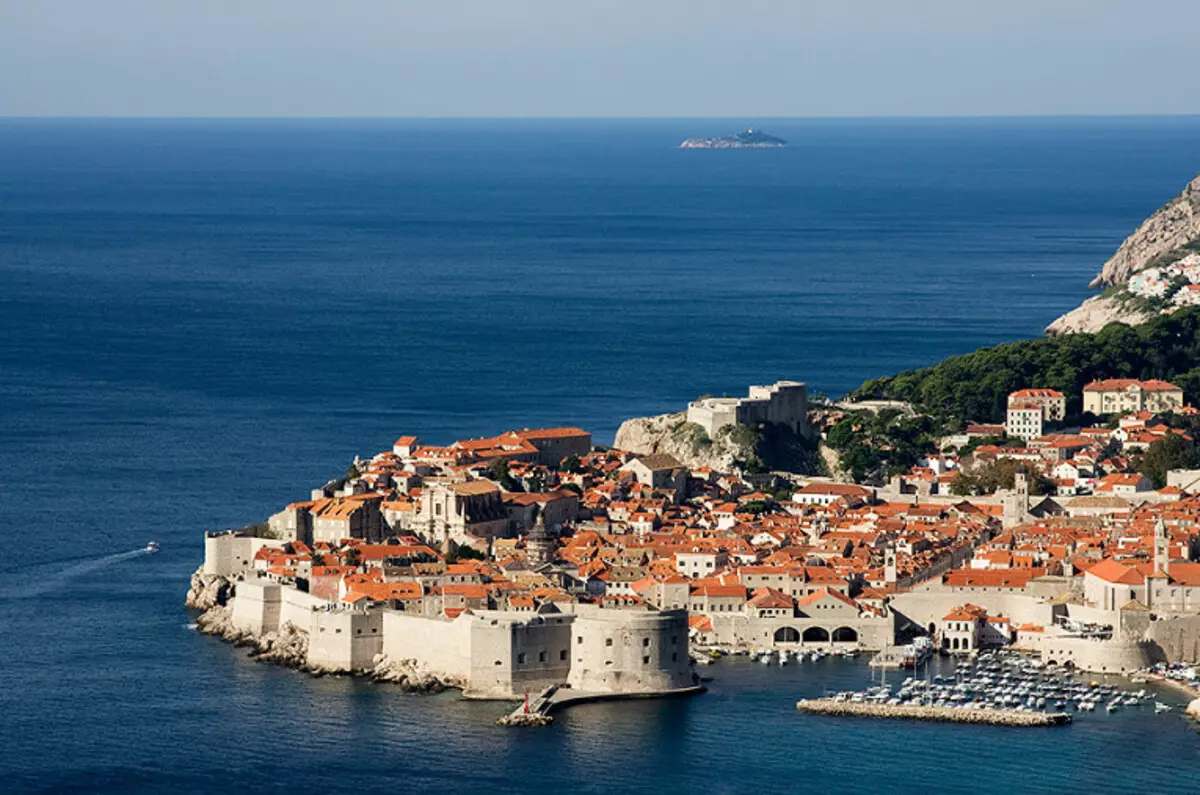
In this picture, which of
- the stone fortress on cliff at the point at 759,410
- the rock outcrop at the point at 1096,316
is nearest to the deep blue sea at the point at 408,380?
the rock outcrop at the point at 1096,316

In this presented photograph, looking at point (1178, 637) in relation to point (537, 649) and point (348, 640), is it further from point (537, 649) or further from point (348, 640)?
point (348, 640)

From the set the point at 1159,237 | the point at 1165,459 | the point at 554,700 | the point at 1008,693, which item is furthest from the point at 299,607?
the point at 1159,237

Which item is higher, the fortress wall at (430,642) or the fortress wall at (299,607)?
the fortress wall at (299,607)

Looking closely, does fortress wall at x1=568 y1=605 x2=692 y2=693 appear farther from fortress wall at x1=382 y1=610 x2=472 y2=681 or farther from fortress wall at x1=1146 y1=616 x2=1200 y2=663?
fortress wall at x1=1146 y1=616 x2=1200 y2=663

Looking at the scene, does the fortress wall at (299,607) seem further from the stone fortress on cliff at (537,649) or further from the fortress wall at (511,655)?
the fortress wall at (511,655)

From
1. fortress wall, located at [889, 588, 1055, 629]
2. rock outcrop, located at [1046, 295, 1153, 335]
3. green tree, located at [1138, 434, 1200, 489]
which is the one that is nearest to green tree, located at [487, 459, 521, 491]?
fortress wall, located at [889, 588, 1055, 629]

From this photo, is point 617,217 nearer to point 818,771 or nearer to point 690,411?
point 690,411
